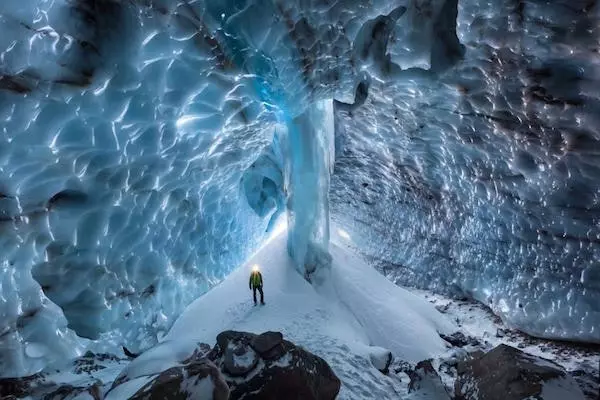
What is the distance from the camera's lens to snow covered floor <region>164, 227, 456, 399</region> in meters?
4.99

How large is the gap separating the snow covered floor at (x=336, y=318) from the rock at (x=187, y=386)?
1458 millimetres

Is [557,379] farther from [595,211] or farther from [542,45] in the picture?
[542,45]

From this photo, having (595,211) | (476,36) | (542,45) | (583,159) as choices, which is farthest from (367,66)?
(595,211)

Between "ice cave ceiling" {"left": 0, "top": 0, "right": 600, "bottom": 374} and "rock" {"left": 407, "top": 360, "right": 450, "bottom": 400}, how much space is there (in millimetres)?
2462

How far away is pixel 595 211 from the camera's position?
5547 mm

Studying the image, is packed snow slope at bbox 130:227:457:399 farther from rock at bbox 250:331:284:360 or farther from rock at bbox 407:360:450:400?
rock at bbox 250:331:284:360

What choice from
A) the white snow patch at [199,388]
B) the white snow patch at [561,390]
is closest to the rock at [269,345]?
the white snow patch at [199,388]

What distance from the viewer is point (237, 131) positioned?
7398mm

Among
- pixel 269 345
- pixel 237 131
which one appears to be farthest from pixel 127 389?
pixel 237 131

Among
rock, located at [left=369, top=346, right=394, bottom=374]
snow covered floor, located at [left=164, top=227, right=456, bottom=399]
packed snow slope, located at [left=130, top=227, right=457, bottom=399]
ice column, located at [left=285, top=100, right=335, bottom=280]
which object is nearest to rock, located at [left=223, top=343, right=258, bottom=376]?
packed snow slope, located at [left=130, top=227, right=457, bottom=399]

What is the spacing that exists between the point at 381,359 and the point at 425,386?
63 cm

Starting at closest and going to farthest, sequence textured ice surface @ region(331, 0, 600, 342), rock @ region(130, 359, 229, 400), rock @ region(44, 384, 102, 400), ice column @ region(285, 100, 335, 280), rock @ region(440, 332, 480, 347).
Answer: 1. rock @ region(130, 359, 229, 400)
2. rock @ region(44, 384, 102, 400)
3. textured ice surface @ region(331, 0, 600, 342)
4. rock @ region(440, 332, 480, 347)
5. ice column @ region(285, 100, 335, 280)

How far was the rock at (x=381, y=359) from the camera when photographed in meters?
5.04

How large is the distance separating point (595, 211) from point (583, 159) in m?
0.72
